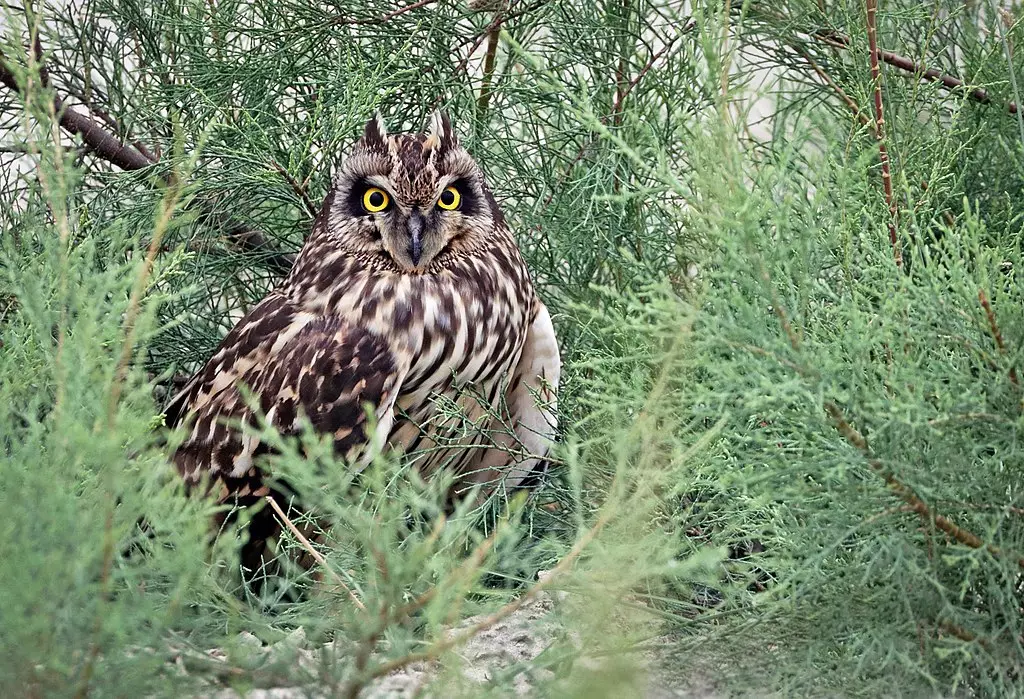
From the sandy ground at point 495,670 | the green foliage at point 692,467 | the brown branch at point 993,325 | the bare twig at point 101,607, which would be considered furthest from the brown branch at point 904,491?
the bare twig at point 101,607

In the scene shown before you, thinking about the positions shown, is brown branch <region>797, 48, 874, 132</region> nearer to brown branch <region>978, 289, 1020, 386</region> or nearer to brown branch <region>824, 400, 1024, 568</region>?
brown branch <region>978, 289, 1020, 386</region>

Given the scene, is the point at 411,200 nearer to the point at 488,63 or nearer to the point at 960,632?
the point at 488,63

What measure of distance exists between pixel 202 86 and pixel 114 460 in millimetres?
1227

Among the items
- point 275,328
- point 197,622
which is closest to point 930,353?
point 197,622

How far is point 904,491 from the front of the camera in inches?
39.0

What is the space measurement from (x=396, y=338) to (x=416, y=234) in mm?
184

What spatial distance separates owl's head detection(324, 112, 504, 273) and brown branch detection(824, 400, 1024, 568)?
100 cm

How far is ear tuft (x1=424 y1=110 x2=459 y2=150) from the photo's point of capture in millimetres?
1779

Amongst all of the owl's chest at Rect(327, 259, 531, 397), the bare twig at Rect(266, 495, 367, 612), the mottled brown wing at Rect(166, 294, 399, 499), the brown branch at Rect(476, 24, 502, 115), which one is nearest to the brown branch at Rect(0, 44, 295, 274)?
the mottled brown wing at Rect(166, 294, 399, 499)

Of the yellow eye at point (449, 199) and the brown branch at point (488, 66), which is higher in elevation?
the brown branch at point (488, 66)

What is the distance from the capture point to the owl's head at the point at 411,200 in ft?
5.93

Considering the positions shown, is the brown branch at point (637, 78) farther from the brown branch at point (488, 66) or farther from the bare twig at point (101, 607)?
the bare twig at point (101, 607)

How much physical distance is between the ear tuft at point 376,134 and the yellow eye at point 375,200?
78 mm

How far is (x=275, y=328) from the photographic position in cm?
190
